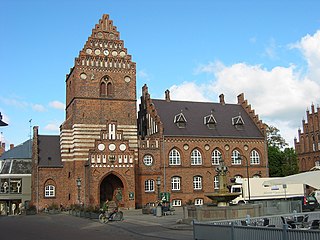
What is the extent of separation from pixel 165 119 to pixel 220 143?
25.7 ft

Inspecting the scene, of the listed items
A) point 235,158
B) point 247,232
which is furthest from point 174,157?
point 247,232

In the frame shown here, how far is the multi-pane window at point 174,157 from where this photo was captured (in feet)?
178

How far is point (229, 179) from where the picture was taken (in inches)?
2222

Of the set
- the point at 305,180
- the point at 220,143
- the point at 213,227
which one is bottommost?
the point at 213,227

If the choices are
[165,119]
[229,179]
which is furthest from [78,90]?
[229,179]

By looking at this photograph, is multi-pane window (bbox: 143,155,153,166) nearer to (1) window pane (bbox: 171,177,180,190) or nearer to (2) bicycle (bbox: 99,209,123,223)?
(1) window pane (bbox: 171,177,180,190)

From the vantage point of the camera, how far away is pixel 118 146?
4938cm

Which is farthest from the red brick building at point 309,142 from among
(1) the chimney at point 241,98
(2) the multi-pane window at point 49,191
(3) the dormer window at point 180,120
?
(2) the multi-pane window at point 49,191

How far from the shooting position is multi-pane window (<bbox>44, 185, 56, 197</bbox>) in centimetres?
5181

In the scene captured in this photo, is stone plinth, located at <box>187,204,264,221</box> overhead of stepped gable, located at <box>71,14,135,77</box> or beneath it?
beneath

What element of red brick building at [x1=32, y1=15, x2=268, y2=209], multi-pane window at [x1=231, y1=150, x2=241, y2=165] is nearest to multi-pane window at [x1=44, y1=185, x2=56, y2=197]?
red brick building at [x1=32, y1=15, x2=268, y2=209]

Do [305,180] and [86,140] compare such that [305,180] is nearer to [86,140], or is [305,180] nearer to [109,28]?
[86,140]

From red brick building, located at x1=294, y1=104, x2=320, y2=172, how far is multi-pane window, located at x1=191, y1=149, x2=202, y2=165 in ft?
81.9

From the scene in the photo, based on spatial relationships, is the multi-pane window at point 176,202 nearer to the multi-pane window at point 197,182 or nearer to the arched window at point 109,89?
the multi-pane window at point 197,182
